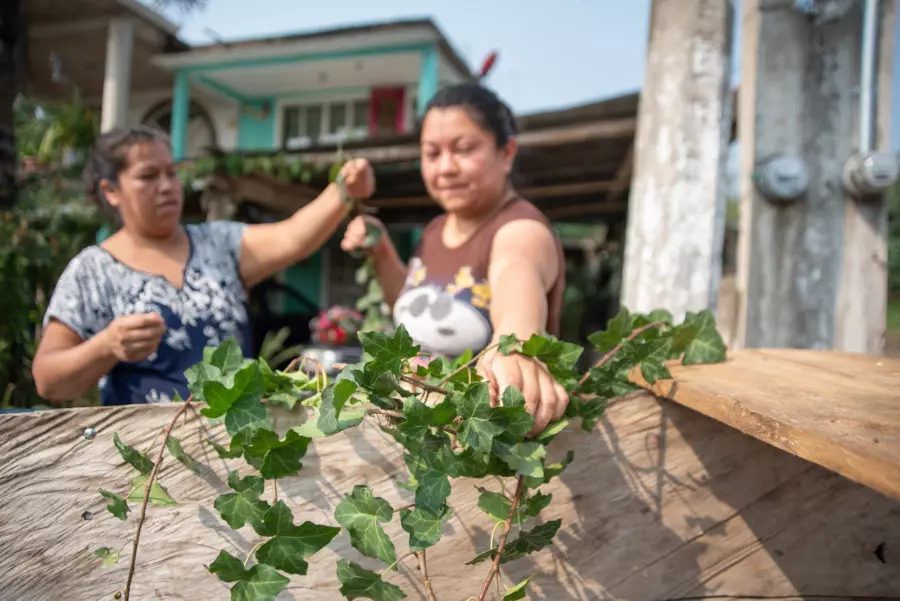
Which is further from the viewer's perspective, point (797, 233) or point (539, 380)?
point (797, 233)

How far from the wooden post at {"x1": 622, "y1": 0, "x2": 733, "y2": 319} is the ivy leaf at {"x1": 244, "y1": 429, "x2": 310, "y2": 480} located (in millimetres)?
1761

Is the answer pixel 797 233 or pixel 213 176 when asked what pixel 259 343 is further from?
pixel 797 233

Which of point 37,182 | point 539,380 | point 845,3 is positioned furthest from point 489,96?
point 37,182

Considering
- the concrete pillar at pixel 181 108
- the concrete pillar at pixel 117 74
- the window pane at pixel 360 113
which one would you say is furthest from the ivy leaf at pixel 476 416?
A: the window pane at pixel 360 113

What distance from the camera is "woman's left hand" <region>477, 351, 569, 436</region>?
0.68 metres

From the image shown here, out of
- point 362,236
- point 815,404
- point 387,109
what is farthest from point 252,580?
point 387,109

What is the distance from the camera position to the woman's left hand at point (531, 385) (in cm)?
68

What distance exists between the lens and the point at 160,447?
0.75m

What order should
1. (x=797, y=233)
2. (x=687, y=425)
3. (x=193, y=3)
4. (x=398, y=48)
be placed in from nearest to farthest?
(x=687, y=425), (x=797, y=233), (x=193, y=3), (x=398, y=48)

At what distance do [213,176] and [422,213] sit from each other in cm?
261

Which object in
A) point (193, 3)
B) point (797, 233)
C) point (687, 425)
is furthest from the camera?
point (193, 3)

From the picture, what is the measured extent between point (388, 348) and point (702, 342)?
0.56 m

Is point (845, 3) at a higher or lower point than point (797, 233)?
higher

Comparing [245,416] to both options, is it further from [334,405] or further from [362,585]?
[362,585]
